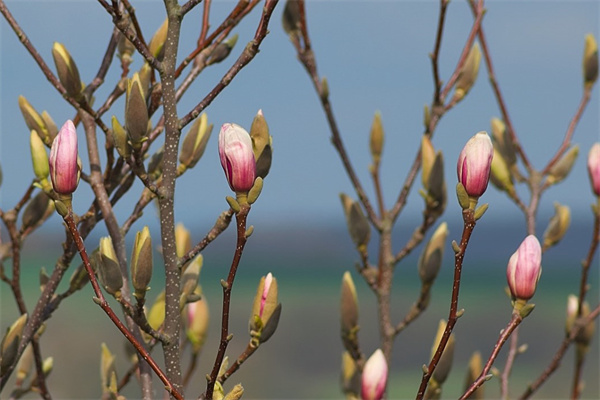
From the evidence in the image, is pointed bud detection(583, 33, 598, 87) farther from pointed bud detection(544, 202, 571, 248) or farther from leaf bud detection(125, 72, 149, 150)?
leaf bud detection(125, 72, 149, 150)

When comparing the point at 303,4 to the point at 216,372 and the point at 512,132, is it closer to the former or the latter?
the point at 512,132

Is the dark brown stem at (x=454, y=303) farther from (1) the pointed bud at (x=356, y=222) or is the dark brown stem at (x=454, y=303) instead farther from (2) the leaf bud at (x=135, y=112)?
(1) the pointed bud at (x=356, y=222)

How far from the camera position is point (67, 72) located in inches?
47.8

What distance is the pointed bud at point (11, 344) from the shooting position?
3.96 ft

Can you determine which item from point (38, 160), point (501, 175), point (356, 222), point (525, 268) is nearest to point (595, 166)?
point (501, 175)

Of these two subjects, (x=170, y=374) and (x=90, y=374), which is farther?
(x=90, y=374)

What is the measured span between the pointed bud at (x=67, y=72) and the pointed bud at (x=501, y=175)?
38.7 inches

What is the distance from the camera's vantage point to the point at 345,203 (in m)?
1.64

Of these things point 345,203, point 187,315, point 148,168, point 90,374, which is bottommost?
point 187,315

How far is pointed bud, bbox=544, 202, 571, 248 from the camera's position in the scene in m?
1.87

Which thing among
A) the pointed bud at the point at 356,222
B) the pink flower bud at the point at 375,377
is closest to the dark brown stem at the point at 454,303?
the pink flower bud at the point at 375,377

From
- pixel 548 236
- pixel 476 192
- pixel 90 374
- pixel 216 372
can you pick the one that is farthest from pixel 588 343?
pixel 90 374

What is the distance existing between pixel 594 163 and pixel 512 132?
1.13 ft

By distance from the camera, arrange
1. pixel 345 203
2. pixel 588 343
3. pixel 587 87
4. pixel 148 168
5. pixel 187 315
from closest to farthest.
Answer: pixel 148 168 < pixel 187 315 < pixel 345 203 < pixel 588 343 < pixel 587 87
